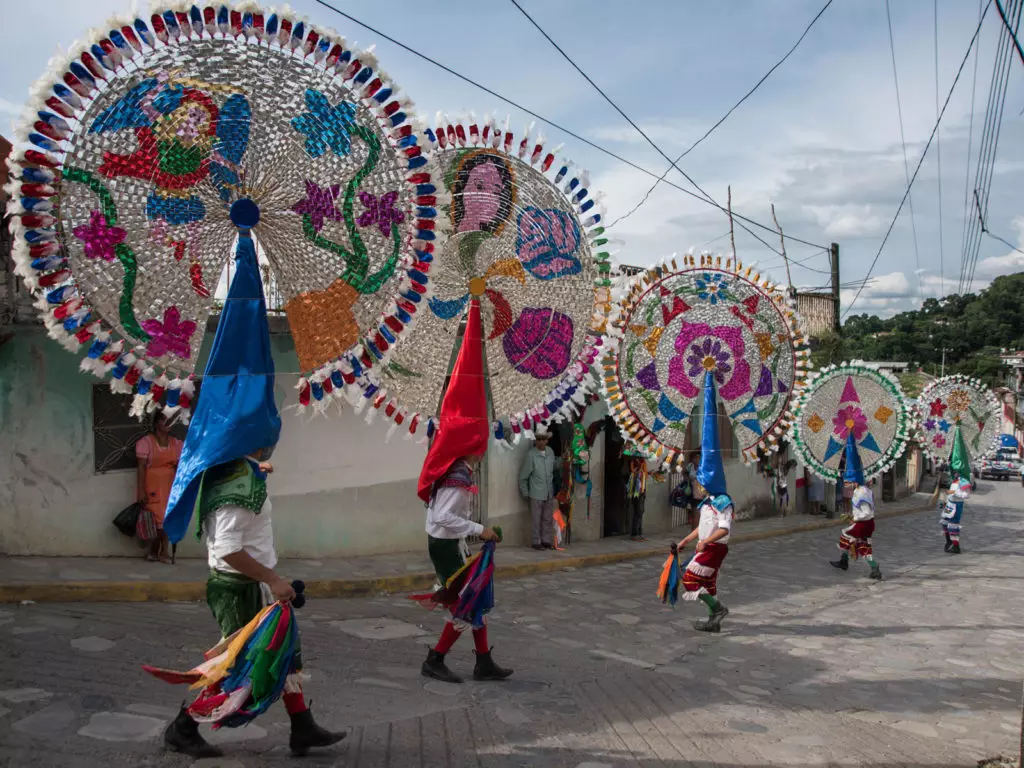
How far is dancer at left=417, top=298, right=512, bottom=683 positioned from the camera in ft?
18.5

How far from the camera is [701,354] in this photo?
7.63m

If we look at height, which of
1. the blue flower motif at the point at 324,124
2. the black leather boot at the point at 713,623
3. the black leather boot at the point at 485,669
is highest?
the blue flower motif at the point at 324,124

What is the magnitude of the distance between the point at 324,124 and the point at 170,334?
47.8 inches

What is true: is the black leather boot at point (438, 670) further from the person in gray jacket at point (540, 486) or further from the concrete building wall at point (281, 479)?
the person in gray jacket at point (540, 486)

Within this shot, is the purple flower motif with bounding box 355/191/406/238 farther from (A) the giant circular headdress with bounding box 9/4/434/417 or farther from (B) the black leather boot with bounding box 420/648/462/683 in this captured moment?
(B) the black leather boot with bounding box 420/648/462/683

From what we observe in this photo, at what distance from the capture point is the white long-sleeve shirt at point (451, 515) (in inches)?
223

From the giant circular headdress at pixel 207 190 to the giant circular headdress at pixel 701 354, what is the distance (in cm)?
307

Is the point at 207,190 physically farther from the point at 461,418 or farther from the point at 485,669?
the point at 485,669

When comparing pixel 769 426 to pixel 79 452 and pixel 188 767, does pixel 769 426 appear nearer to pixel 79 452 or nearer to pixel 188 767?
pixel 188 767

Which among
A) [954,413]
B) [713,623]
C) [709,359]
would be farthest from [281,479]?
[954,413]

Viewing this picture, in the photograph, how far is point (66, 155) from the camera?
3.52 meters

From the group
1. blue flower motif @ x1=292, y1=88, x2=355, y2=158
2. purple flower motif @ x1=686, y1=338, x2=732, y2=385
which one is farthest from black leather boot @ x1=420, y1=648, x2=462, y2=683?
blue flower motif @ x1=292, y1=88, x2=355, y2=158

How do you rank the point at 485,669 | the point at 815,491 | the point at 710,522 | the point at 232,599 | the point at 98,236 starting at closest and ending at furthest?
the point at 98,236 < the point at 232,599 < the point at 485,669 < the point at 710,522 < the point at 815,491

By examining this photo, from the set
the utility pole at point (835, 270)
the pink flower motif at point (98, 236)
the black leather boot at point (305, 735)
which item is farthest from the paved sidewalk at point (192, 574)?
the utility pole at point (835, 270)
